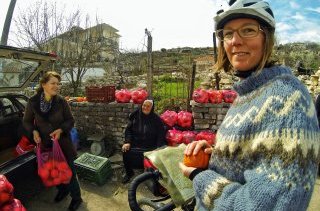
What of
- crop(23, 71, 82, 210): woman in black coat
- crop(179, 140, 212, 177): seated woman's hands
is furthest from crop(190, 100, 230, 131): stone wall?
crop(179, 140, 212, 177): seated woman's hands

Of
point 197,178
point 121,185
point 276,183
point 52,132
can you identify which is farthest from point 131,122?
point 276,183

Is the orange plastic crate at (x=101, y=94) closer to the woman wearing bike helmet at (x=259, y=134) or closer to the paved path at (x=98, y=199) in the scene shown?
the paved path at (x=98, y=199)

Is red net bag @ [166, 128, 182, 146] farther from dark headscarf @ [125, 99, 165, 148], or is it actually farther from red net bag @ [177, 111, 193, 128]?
red net bag @ [177, 111, 193, 128]

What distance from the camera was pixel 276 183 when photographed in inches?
31.0

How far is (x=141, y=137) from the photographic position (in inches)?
205

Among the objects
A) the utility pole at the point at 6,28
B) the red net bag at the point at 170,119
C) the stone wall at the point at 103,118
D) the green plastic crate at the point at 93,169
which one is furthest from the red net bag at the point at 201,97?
the utility pole at the point at 6,28

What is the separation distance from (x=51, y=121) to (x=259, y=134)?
3428 mm

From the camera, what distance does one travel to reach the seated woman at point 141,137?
5.12 m

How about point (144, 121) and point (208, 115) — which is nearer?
point (144, 121)

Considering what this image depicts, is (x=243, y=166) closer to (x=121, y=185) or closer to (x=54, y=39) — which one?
(x=121, y=185)

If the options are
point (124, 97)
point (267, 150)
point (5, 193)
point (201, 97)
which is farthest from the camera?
point (124, 97)

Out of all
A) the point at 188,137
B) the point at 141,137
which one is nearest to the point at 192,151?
the point at 141,137

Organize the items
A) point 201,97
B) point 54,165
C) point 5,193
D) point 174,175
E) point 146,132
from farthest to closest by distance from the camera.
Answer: point 201,97 < point 146,132 < point 54,165 < point 5,193 < point 174,175

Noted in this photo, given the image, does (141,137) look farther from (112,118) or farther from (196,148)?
(196,148)
